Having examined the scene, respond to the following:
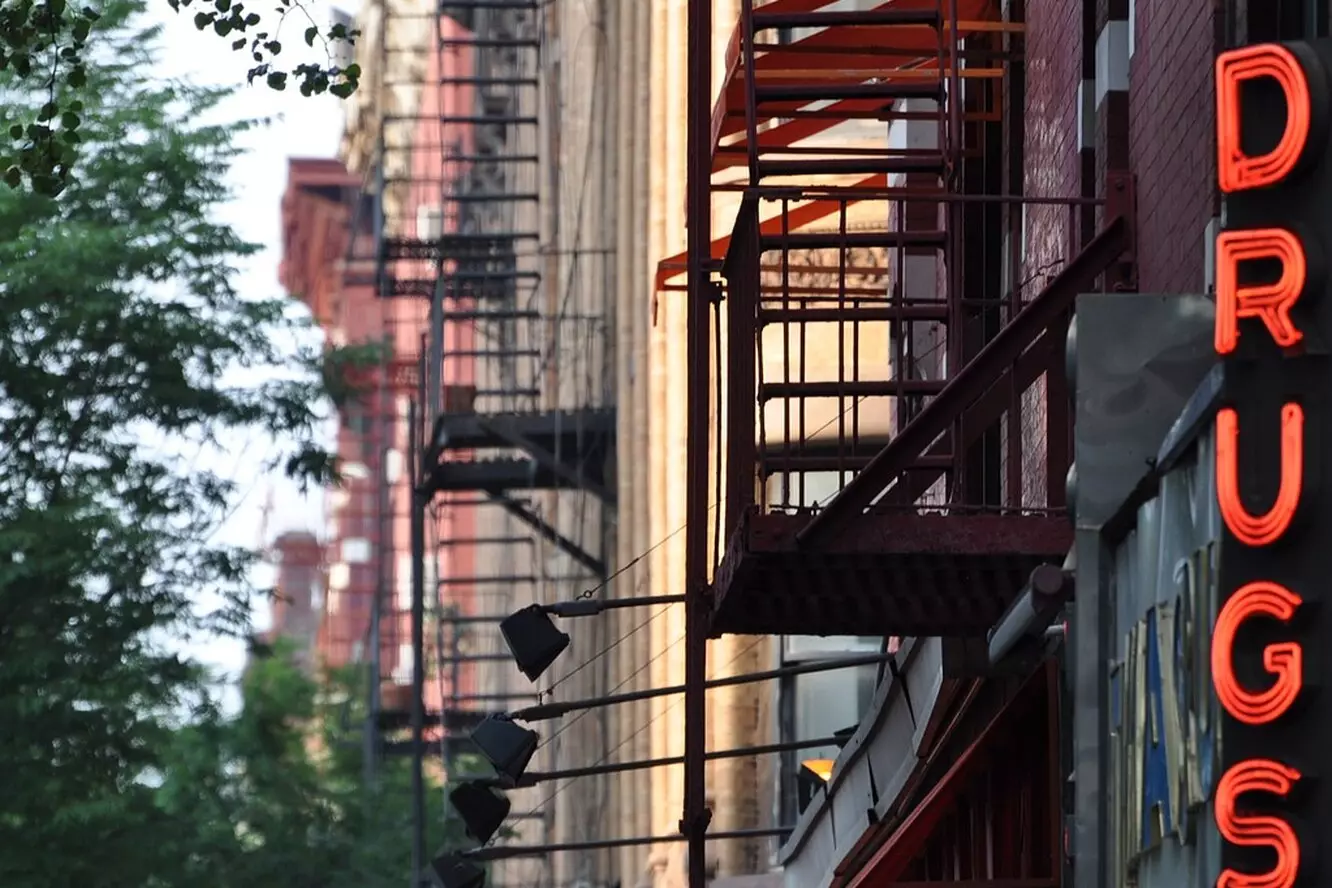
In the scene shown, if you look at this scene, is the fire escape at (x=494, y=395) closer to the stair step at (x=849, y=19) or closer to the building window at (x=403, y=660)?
the stair step at (x=849, y=19)

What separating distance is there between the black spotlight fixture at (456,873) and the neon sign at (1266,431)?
454 inches

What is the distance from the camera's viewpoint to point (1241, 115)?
7.45 metres

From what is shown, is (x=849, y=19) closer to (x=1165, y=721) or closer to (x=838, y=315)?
(x=838, y=315)

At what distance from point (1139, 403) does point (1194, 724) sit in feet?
5.34

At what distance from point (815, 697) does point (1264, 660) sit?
15774 mm

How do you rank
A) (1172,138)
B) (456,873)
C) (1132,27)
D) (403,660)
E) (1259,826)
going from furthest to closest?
(403,660) < (456,873) < (1132,27) < (1172,138) < (1259,826)

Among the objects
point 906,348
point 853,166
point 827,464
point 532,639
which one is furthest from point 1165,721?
point 906,348

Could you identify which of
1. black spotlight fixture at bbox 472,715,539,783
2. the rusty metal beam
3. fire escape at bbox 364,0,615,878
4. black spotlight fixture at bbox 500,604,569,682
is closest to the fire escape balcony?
the rusty metal beam

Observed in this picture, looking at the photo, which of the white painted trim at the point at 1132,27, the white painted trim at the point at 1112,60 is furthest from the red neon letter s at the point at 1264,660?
the white painted trim at the point at 1112,60

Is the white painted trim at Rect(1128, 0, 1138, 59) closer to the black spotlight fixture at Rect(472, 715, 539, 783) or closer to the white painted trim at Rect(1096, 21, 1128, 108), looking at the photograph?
the white painted trim at Rect(1096, 21, 1128, 108)

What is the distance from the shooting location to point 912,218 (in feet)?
57.3

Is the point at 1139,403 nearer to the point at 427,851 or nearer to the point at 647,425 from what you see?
the point at 647,425

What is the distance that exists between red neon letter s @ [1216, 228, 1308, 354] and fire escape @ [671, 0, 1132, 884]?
3.40 meters

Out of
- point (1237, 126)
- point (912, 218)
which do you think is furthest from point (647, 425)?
point (1237, 126)
